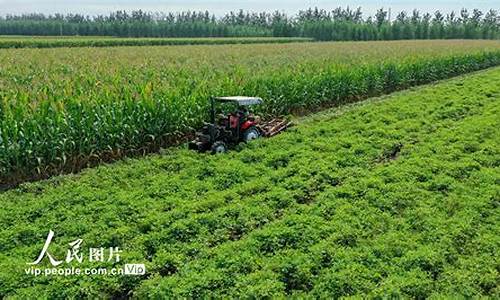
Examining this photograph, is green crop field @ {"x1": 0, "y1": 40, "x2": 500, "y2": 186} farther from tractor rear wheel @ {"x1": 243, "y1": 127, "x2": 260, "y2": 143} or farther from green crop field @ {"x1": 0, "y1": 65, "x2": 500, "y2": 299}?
tractor rear wheel @ {"x1": 243, "y1": 127, "x2": 260, "y2": 143}

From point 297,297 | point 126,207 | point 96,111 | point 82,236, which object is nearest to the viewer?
point 297,297

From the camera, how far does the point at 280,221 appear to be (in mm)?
6973

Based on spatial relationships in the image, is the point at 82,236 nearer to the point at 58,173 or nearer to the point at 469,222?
the point at 58,173

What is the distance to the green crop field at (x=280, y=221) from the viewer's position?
5.46m

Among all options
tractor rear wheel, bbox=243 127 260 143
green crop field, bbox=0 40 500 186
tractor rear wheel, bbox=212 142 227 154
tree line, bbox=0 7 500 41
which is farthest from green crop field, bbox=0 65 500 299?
tree line, bbox=0 7 500 41

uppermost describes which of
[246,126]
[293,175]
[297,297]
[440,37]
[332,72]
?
[440,37]

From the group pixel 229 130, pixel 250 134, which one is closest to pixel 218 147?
pixel 229 130

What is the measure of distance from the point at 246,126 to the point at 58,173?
180 inches

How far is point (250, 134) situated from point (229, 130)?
776mm

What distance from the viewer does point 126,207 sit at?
756 cm

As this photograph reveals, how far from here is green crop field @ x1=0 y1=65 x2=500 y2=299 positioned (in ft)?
17.9

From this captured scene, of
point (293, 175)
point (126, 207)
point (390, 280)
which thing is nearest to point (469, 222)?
point (390, 280)

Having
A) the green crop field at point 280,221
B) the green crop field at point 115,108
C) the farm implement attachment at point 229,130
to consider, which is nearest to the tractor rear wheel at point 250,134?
the farm implement attachment at point 229,130

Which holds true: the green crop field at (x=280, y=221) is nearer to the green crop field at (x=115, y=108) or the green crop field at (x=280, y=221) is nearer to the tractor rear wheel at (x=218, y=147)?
the tractor rear wheel at (x=218, y=147)
